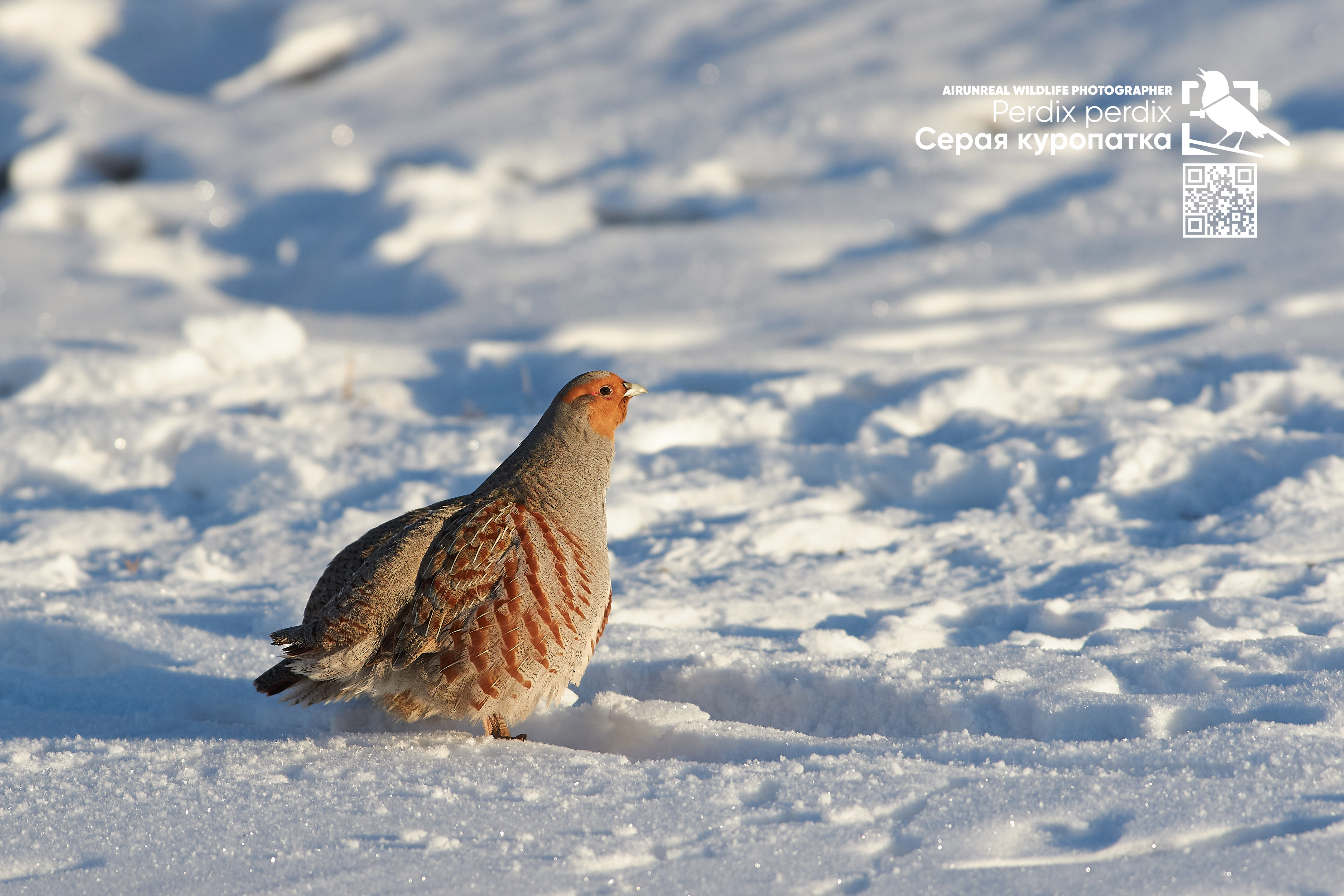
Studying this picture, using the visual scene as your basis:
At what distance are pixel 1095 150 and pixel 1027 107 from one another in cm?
63

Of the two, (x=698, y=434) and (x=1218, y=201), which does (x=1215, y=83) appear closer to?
(x=1218, y=201)

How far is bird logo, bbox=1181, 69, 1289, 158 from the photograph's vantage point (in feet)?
20.8

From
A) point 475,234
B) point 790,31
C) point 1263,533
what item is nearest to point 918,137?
point 790,31

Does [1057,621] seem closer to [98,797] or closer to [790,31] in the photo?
[98,797]

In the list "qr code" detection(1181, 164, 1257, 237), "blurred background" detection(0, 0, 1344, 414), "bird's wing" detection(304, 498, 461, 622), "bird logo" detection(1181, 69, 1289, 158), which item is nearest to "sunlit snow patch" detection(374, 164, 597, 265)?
"blurred background" detection(0, 0, 1344, 414)

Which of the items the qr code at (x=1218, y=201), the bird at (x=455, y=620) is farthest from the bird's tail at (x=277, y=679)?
the qr code at (x=1218, y=201)

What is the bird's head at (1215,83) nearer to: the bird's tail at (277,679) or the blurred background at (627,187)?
the blurred background at (627,187)

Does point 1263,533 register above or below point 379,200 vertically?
below

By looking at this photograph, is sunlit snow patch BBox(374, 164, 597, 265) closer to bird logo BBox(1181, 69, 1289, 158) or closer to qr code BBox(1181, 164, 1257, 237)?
qr code BBox(1181, 164, 1257, 237)

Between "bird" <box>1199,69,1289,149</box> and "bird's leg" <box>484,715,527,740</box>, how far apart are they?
5.98 metres

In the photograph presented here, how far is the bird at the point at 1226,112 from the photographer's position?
637cm

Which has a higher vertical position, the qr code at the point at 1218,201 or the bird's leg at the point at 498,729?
the qr code at the point at 1218,201

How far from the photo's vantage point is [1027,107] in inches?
274

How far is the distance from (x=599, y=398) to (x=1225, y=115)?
5782mm
